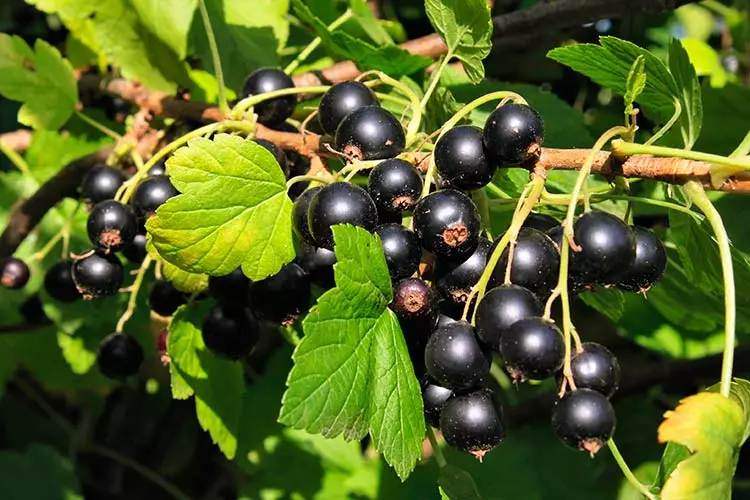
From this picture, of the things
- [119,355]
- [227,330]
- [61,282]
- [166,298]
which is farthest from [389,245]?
[61,282]

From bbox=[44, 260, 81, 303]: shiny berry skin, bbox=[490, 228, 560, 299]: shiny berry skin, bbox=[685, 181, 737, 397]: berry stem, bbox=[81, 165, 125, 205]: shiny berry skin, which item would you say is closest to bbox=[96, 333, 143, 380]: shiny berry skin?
bbox=[44, 260, 81, 303]: shiny berry skin

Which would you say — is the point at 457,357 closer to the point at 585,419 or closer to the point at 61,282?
the point at 585,419

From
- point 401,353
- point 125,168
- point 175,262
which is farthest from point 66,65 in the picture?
point 401,353

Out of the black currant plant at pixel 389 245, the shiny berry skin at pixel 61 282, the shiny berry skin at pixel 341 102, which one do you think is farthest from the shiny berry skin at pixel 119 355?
the shiny berry skin at pixel 341 102

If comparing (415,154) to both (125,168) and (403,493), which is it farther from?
(403,493)

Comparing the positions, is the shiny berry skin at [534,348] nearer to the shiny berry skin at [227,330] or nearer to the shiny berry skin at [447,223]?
the shiny berry skin at [447,223]

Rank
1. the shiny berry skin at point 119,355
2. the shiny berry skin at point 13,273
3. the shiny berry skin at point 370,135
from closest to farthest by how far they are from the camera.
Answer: the shiny berry skin at point 370,135
the shiny berry skin at point 119,355
the shiny berry skin at point 13,273

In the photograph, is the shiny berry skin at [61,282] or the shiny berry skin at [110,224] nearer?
the shiny berry skin at [110,224]
